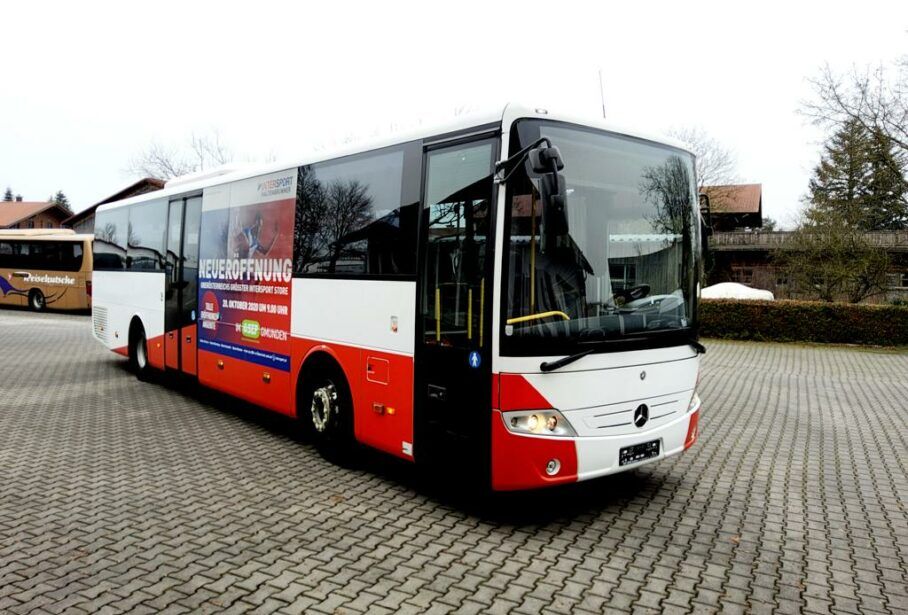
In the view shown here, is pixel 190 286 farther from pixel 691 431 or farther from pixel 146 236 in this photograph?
pixel 691 431

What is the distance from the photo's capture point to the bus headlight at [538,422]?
4.78m

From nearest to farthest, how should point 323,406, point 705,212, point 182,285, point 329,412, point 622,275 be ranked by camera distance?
1. point 622,275
2. point 705,212
3. point 329,412
4. point 323,406
5. point 182,285

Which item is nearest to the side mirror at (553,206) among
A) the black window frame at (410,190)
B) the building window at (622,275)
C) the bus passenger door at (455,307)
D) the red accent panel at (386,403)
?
the bus passenger door at (455,307)

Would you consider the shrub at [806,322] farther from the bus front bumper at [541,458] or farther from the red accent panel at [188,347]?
the bus front bumper at [541,458]

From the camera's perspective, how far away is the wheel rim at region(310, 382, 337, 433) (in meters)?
6.61

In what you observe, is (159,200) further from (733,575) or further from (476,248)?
(733,575)

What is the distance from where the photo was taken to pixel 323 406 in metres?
6.72

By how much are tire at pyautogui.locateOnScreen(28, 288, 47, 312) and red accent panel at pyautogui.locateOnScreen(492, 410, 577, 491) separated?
30.2 metres

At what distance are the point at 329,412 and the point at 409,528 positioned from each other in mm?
1886

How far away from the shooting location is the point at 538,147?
4.59m

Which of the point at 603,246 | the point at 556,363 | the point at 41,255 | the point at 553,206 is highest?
the point at 41,255

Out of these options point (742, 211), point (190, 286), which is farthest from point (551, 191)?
point (742, 211)

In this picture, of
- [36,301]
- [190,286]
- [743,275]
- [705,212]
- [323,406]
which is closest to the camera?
[705,212]

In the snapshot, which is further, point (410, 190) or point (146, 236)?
point (146, 236)
